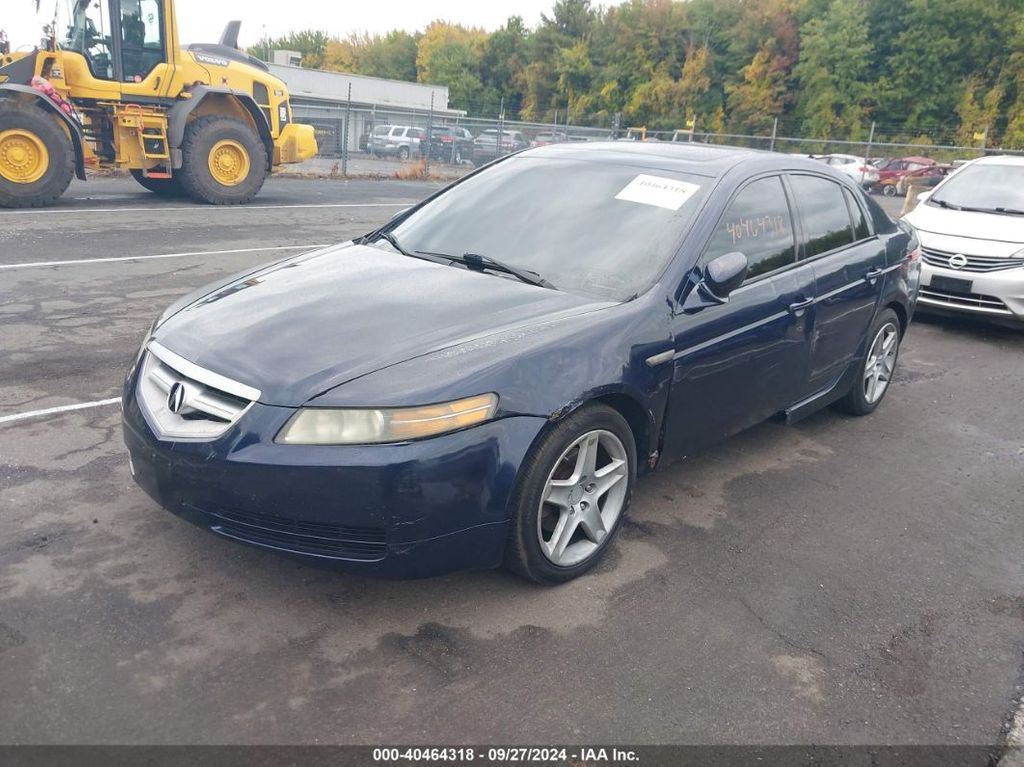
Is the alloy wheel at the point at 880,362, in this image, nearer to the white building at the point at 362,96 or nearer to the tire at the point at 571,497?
the tire at the point at 571,497

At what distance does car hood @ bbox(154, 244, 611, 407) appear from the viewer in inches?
115

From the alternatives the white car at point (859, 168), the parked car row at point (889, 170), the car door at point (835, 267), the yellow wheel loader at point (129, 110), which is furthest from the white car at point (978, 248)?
the white car at point (859, 168)

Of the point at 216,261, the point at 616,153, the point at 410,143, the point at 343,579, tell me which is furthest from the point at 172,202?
the point at 410,143

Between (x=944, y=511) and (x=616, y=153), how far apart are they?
8.07 ft

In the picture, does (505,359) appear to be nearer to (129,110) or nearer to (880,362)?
(880,362)

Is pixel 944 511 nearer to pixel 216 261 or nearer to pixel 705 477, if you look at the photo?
pixel 705 477

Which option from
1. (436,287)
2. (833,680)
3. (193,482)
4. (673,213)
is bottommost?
(833,680)

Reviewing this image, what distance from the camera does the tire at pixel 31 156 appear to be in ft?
38.1

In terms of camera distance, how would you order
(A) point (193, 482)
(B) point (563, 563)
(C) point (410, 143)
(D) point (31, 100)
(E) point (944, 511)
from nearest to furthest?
(A) point (193, 482), (B) point (563, 563), (E) point (944, 511), (D) point (31, 100), (C) point (410, 143)

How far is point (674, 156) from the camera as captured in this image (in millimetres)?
4293

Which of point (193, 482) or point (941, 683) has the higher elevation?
point (193, 482)

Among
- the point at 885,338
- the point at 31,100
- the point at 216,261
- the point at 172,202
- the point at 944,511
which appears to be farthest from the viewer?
the point at 172,202

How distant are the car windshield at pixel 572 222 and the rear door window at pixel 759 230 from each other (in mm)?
184

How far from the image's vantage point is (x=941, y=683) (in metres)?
2.90
